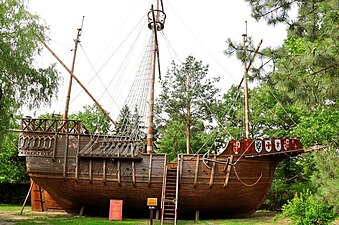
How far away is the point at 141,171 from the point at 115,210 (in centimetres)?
164

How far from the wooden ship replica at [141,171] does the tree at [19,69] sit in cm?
284

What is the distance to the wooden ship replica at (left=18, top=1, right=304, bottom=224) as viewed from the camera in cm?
1157

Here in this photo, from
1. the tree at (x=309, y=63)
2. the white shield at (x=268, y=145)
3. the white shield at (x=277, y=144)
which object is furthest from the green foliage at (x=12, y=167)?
the tree at (x=309, y=63)

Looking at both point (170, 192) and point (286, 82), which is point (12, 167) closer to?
point (170, 192)

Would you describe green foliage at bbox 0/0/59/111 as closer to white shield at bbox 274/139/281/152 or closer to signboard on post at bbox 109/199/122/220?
signboard on post at bbox 109/199/122/220

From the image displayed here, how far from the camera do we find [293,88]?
17.2 ft

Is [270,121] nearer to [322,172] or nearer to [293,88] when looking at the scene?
[322,172]

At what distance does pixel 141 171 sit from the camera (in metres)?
11.8

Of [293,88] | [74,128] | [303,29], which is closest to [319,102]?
[293,88]

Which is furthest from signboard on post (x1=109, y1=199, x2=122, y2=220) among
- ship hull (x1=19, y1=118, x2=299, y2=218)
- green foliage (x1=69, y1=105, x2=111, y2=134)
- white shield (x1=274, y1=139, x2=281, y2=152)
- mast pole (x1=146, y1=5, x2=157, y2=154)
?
green foliage (x1=69, y1=105, x2=111, y2=134)

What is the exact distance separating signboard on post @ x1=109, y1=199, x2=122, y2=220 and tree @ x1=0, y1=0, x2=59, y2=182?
4.07 m

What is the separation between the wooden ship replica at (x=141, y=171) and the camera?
456 inches

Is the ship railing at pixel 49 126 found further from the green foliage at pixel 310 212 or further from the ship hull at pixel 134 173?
the green foliage at pixel 310 212

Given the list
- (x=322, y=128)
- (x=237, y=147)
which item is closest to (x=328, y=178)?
(x=322, y=128)
